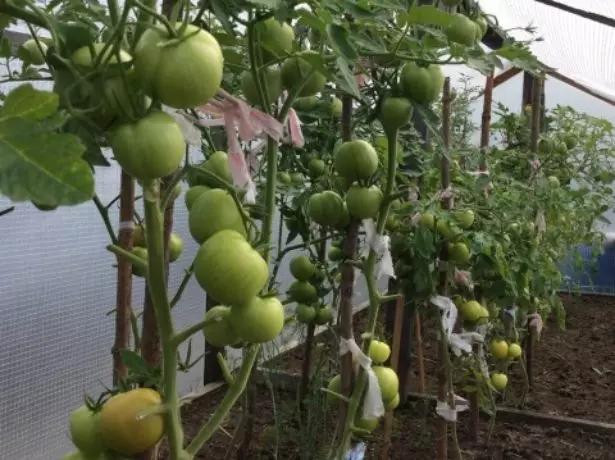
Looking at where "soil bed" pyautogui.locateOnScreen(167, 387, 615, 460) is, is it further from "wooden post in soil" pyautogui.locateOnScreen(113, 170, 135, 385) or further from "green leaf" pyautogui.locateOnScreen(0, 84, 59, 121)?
"green leaf" pyautogui.locateOnScreen(0, 84, 59, 121)

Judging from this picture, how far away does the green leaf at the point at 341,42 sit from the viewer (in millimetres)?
574

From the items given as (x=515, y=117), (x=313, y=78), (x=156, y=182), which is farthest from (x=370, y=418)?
(x=515, y=117)

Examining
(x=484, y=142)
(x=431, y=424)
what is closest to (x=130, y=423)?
(x=484, y=142)

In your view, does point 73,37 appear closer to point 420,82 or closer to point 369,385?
point 420,82

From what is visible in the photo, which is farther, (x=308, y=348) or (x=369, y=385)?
(x=308, y=348)

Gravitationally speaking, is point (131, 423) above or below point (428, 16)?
below

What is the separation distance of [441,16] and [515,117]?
8.04 ft

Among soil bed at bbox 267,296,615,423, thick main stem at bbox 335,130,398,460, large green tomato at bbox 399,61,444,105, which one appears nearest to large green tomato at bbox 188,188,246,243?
large green tomato at bbox 399,61,444,105

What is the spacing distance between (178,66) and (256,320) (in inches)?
8.8

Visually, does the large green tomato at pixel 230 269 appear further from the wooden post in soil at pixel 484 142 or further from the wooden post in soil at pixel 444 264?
the wooden post in soil at pixel 484 142

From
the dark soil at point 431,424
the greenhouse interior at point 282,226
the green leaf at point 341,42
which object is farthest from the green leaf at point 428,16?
the dark soil at point 431,424

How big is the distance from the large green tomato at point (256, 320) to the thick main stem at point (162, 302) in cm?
5

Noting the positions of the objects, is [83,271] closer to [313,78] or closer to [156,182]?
[313,78]

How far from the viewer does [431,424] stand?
245 centimetres
